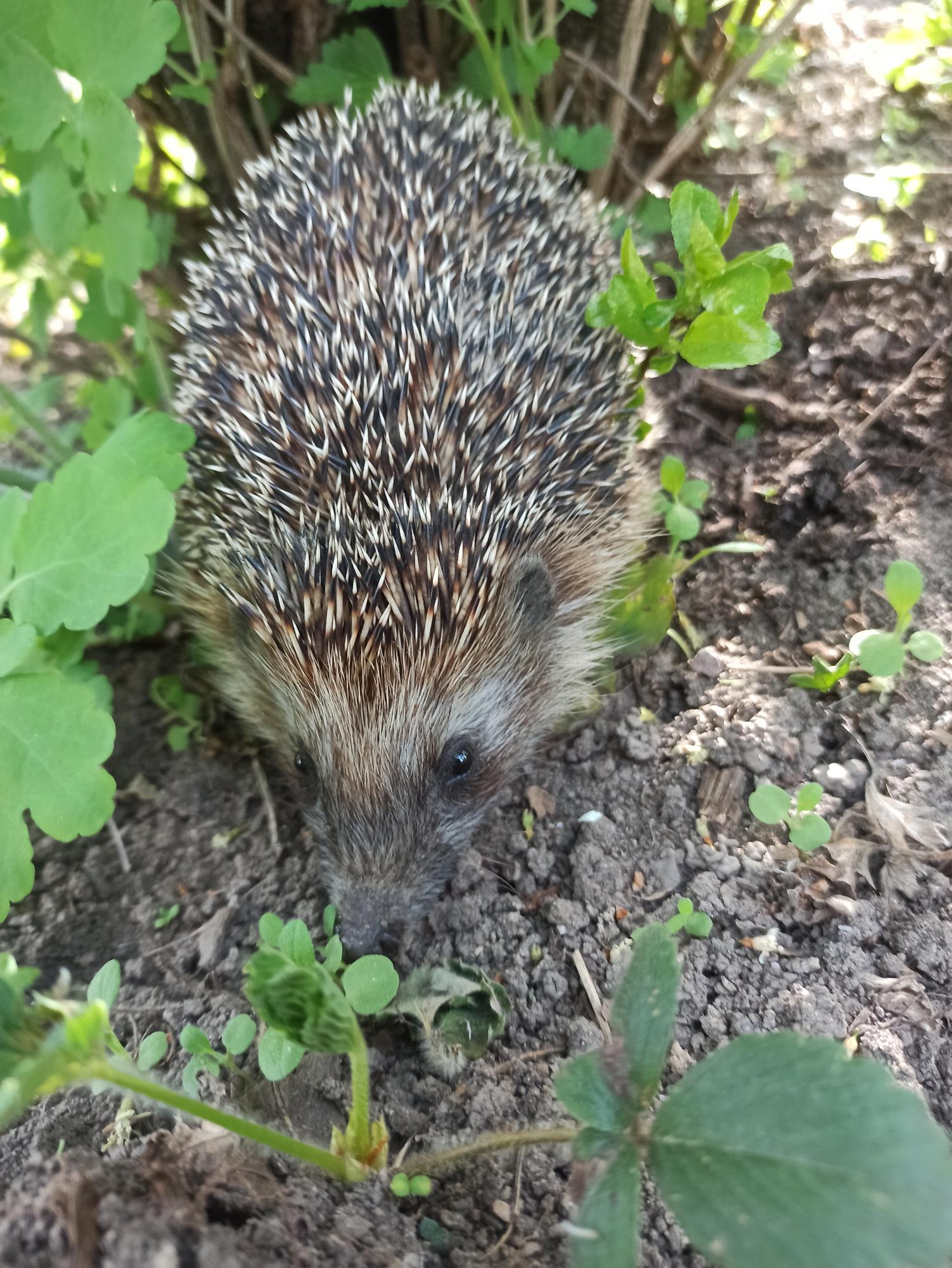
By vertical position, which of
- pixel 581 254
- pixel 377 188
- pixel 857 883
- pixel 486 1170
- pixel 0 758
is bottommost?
pixel 486 1170

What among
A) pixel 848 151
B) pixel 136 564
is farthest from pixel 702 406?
pixel 136 564

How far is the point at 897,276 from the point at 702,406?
0.69 meters

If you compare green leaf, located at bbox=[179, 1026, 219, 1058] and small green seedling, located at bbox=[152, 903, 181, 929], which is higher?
green leaf, located at bbox=[179, 1026, 219, 1058]

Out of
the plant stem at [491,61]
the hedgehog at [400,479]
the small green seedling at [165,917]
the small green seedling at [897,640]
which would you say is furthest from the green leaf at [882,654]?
the plant stem at [491,61]

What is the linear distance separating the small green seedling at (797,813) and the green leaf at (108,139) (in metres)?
1.94

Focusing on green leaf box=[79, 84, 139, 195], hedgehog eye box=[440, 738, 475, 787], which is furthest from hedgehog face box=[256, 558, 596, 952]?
green leaf box=[79, 84, 139, 195]

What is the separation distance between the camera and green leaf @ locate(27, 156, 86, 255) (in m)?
2.20

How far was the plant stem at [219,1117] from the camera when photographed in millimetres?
1119

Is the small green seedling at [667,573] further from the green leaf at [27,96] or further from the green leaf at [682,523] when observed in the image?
the green leaf at [27,96]

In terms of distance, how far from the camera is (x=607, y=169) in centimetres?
313

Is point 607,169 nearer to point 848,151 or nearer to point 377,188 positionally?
point 848,151

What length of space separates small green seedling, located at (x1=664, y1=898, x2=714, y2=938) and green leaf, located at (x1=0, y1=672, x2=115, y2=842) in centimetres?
110

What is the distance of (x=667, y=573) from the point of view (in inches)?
94.6

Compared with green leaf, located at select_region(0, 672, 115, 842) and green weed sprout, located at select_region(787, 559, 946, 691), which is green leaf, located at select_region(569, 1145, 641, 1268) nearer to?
green leaf, located at select_region(0, 672, 115, 842)
